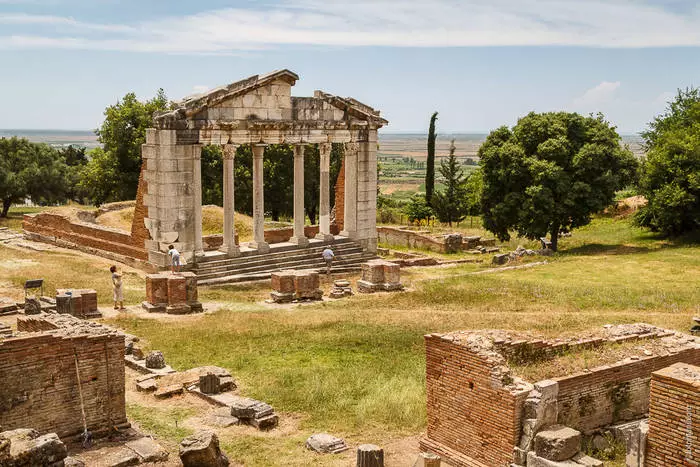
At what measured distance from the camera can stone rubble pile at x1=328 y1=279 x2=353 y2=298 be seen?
30031mm

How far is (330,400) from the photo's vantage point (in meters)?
17.0

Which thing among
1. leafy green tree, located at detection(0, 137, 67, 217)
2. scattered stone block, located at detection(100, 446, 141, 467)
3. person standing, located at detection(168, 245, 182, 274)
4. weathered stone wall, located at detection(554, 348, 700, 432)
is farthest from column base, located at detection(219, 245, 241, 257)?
leafy green tree, located at detection(0, 137, 67, 217)

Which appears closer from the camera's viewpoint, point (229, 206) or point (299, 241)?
point (229, 206)

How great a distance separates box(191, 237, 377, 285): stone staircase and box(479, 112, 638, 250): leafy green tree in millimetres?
8955

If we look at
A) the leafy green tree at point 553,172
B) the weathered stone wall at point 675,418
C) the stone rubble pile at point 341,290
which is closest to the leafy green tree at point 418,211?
the leafy green tree at point 553,172

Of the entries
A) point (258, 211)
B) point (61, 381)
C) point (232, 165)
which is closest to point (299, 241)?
point (258, 211)

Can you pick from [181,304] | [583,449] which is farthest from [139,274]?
[583,449]

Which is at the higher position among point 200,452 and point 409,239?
point 200,452

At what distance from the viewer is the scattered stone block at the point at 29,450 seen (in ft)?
35.8

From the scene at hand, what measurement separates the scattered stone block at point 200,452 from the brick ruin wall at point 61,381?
238 centimetres

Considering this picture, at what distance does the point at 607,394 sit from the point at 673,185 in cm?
2998

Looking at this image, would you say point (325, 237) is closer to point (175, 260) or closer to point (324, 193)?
point (324, 193)

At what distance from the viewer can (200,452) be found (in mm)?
13055

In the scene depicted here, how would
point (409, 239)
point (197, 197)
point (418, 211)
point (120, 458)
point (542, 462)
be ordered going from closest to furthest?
point (542, 462) → point (120, 458) → point (197, 197) → point (409, 239) → point (418, 211)
